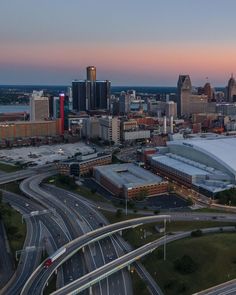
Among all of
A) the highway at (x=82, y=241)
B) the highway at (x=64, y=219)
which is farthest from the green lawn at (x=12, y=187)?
the highway at (x=82, y=241)

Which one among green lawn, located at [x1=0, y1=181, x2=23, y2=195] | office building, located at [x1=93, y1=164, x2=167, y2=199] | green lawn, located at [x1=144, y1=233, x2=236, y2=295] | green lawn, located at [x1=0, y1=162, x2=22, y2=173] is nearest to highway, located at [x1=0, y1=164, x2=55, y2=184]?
green lawn, located at [x1=0, y1=181, x2=23, y2=195]

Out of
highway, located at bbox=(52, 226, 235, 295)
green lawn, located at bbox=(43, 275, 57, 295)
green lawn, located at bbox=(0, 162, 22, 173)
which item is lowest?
green lawn, located at bbox=(43, 275, 57, 295)

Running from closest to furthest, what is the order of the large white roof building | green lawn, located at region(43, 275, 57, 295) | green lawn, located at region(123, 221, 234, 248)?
green lawn, located at region(43, 275, 57, 295)
green lawn, located at region(123, 221, 234, 248)
the large white roof building

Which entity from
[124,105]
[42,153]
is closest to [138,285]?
[42,153]

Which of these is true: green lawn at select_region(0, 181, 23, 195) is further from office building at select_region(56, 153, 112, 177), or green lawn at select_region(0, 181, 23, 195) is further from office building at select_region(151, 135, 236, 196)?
office building at select_region(151, 135, 236, 196)

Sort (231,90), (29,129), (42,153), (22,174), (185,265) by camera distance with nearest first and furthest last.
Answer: (185,265) → (22,174) → (42,153) → (29,129) → (231,90)

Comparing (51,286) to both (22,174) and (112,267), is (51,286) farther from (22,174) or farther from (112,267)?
(22,174)

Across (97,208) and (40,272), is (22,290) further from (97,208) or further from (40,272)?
(97,208)
